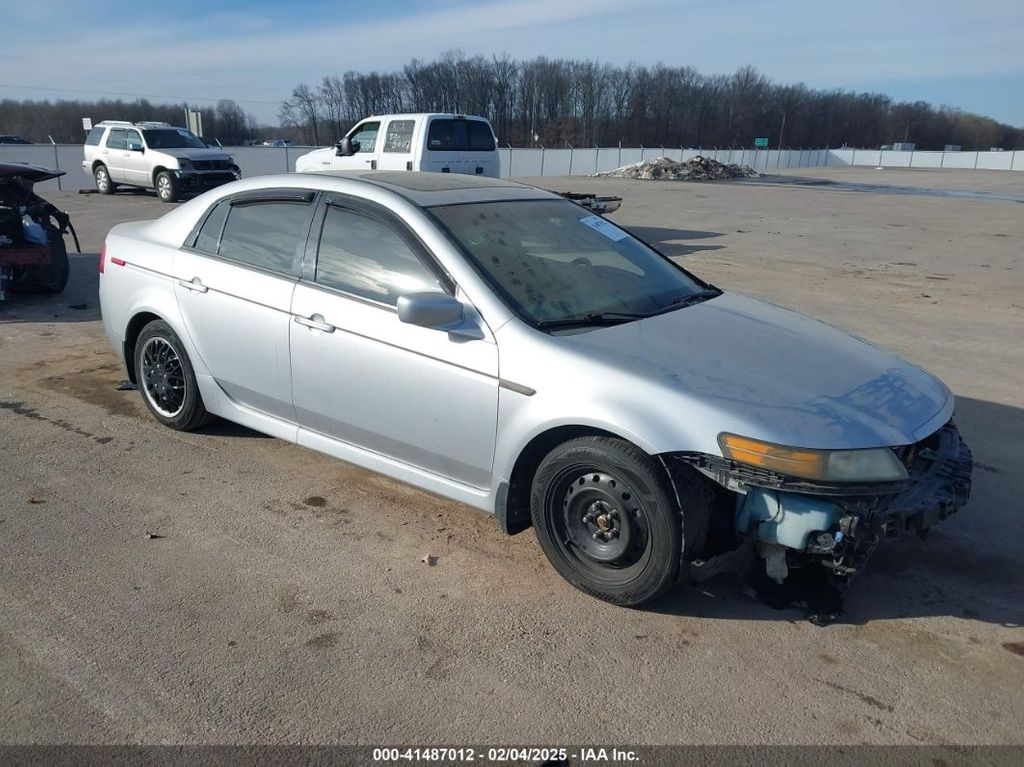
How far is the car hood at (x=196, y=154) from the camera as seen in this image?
20.9m

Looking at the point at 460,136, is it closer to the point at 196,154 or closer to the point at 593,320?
the point at 196,154

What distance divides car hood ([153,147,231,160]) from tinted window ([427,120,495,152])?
31.5ft

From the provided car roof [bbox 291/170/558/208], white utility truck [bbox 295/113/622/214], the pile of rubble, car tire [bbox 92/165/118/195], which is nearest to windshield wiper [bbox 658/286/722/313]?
car roof [bbox 291/170/558/208]

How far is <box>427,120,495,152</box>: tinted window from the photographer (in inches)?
560

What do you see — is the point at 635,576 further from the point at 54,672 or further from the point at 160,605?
the point at 54,672

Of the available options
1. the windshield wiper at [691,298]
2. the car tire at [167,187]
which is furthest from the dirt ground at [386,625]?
the car tire at [167,187]

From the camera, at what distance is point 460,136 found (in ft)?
47.9

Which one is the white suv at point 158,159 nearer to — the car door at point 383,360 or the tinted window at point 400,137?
the tinted window at point 400,137

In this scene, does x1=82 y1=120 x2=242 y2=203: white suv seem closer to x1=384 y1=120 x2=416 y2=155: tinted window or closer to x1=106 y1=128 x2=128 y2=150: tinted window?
x1=106 y1=128 x2=128 y2=150: tinted window

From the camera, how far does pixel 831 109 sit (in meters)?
121

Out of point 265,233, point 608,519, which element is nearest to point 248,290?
point 265,233

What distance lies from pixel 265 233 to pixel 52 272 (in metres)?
6.02

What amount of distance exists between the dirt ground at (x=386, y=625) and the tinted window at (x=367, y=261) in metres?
1.15

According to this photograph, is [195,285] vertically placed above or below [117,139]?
below
